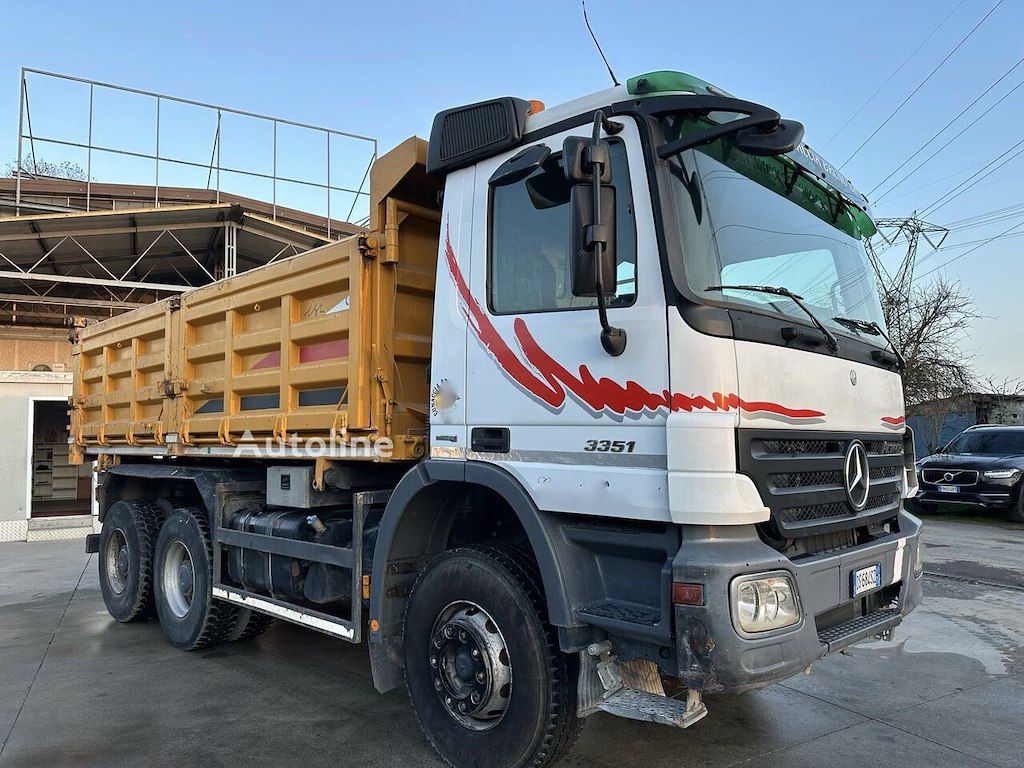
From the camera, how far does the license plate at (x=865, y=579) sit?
3248 millimetres

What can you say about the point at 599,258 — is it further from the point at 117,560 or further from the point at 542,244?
the point at 117,560

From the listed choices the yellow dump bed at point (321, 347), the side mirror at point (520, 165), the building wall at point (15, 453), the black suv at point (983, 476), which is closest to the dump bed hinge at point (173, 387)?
the yellow dump bed at point (321, 347)

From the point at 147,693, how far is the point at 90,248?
10565 millimetres

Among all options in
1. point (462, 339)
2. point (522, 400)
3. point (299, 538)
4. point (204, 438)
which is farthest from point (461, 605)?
point (204, 438)

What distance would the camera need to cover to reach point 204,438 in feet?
18.9

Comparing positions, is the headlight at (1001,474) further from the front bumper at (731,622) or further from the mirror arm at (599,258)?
the mirror arm at (599,258)

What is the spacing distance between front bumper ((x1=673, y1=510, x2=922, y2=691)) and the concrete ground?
1.18m

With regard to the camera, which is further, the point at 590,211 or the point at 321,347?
the point at 321,347

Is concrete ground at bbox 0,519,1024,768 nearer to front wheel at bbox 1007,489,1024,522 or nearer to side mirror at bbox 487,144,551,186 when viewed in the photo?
side mirror at bbox 487,144,551,186

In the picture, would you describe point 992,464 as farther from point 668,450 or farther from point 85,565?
point 85,565

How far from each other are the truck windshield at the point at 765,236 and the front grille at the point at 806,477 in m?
0.52

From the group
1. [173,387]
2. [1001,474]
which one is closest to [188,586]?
[173,387]

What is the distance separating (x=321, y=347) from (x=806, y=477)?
2.81 m

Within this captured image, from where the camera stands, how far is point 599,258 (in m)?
2.82
